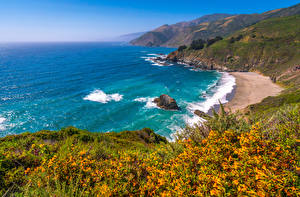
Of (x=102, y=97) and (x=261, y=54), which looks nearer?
(x=102, y=97)

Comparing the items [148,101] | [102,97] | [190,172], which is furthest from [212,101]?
[190,172]

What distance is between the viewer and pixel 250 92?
161ft

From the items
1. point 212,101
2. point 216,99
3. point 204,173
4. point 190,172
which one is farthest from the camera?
point 216,99

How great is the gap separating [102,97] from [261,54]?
97.7 m

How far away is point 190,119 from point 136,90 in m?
25.7

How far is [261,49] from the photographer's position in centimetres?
8519

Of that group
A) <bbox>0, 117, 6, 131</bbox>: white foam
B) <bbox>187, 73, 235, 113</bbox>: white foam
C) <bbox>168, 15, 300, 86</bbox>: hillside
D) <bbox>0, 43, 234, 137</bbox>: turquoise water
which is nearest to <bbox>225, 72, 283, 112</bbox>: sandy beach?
<bbox>187, 73, 235, 113</bbox>: white foam

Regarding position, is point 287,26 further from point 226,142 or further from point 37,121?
point 37,121

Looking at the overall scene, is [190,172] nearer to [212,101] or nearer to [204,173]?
[204,173]

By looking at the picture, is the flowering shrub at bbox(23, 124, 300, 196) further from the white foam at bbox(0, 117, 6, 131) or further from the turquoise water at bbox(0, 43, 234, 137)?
the white foam at bbox(0, 117, 6, 131)

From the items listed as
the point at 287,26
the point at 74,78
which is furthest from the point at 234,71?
the point at 74,78

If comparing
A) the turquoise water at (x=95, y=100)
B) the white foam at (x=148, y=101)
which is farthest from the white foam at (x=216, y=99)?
the white foam at (x=148, y=101)

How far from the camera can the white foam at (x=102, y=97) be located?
145 feet

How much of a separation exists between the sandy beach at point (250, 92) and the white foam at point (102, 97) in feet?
114
